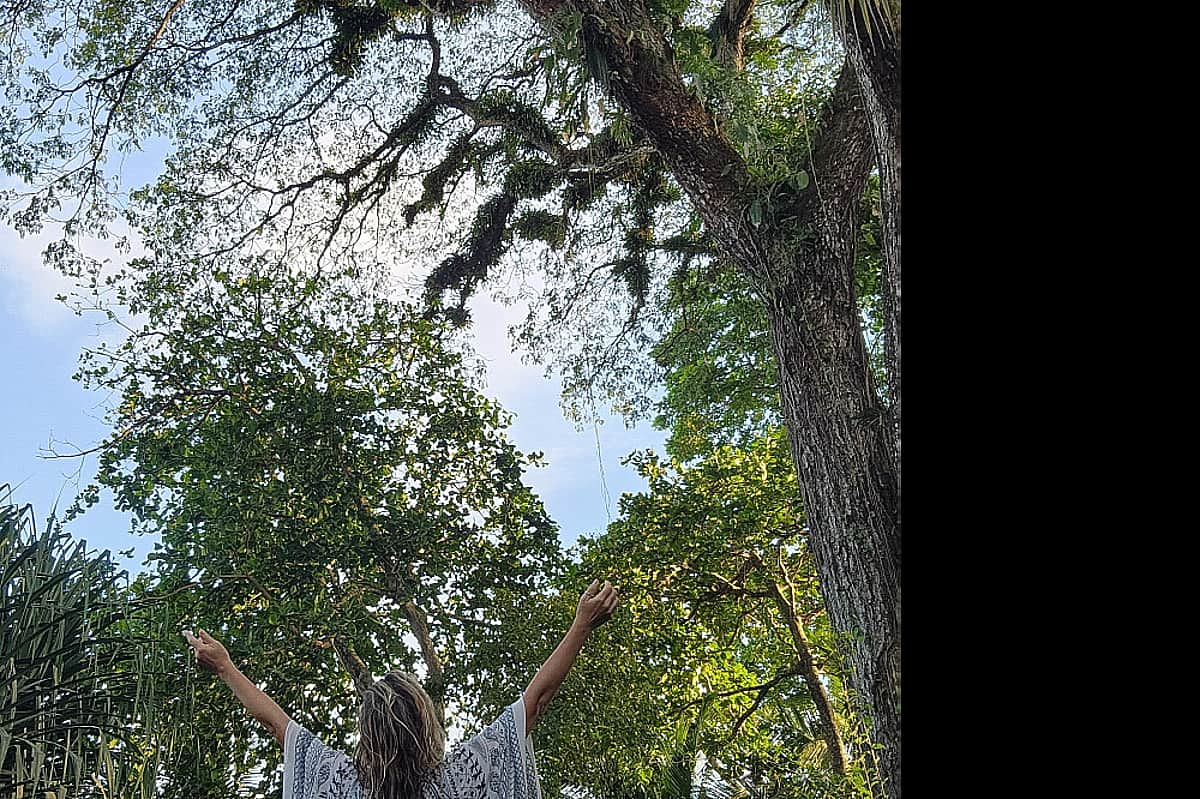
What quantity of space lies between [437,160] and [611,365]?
48.9 inches

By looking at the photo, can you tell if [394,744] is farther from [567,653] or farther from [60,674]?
[60,674]

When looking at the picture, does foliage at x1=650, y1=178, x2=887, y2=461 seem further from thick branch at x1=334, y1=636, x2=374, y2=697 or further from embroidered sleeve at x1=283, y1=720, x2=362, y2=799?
embroidered sleeve at x1=283, y1=720, x2=362, y2=799

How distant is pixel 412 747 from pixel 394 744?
0.11ft

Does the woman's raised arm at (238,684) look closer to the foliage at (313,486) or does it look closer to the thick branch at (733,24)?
the foliage at (313,486)

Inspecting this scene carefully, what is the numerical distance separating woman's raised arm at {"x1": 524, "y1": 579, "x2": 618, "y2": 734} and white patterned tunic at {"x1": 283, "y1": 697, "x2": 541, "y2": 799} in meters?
0.03

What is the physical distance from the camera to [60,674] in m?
2.19

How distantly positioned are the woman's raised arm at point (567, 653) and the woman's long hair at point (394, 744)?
0.21 meters

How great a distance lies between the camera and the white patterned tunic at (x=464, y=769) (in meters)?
1.94

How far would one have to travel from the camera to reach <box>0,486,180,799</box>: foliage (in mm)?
2043

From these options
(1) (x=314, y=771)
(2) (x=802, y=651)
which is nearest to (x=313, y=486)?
(1) (x=314, y=771)

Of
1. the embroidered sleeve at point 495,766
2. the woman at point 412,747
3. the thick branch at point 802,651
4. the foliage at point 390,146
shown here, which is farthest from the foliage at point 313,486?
the embroidered sleeve at point 495,766

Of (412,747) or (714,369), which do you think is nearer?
(412,747)

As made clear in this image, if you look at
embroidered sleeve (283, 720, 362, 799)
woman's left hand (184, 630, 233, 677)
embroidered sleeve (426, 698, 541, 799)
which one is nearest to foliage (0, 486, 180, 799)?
woman's left hand (184, 630, 233, 677)
